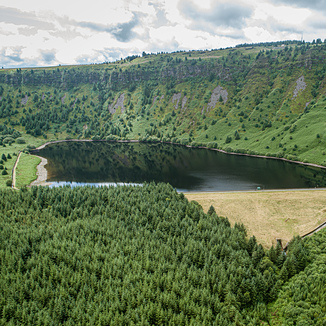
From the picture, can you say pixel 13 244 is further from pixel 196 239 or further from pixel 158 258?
pixel 196 239

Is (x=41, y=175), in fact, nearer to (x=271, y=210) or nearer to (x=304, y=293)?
(x=271, y=210)

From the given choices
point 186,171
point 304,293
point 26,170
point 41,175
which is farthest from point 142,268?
point 26,170

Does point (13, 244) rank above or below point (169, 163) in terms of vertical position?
below

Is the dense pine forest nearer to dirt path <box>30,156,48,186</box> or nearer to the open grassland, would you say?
the open grassland

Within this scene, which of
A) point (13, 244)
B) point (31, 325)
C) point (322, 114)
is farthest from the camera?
point (322, 114)

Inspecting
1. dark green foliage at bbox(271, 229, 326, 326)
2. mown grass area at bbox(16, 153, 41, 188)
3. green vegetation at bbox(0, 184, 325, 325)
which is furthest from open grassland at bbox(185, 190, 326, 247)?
mown grass area at bbox(16, 153, 41, 188)

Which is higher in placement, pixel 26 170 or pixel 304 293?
pixel 26 170

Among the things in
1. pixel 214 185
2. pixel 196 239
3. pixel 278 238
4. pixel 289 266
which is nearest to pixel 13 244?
pixel 196 239
